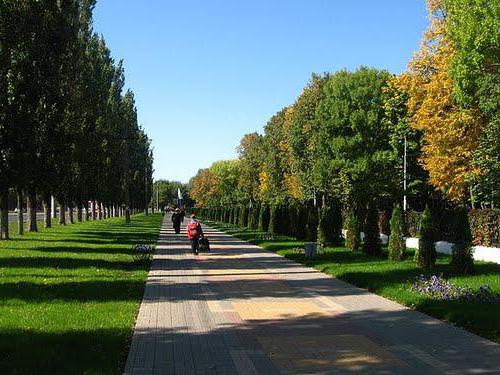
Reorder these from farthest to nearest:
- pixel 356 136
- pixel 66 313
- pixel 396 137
A: pixel 356 136 < pixel 396 137 < pixel 66 313

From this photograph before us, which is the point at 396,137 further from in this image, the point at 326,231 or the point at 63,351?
the point at 63,351

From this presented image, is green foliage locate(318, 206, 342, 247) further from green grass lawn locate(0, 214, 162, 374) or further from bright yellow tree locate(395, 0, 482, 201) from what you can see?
green grass lawn locate(0, 214, 162, 374)

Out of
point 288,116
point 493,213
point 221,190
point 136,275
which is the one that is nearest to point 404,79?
point 493,213

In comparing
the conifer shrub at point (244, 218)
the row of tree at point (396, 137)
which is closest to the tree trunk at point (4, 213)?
the row of tree at point (396, 137)

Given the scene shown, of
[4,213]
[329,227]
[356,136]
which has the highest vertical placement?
→ [356,136]

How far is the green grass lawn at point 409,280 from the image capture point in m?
9.09

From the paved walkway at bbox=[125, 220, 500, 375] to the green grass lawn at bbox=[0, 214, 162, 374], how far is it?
1.10 ft

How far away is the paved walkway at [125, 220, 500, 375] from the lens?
21.9ft

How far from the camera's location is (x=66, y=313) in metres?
9.59

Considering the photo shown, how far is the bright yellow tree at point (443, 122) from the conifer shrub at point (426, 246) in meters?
14.0

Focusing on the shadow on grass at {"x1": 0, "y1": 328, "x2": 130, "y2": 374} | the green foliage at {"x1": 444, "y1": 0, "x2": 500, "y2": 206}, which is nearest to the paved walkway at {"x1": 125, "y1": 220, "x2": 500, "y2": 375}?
the shadow on grass at {"x1": 0, "y1": 328, "x2": 130, "y2": 374}

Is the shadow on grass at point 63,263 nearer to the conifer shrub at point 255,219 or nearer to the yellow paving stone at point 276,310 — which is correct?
the yellow paving stone at point 276,310

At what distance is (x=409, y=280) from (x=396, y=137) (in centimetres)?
3612

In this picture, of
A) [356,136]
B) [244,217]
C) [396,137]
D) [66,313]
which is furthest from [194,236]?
[356,136]
